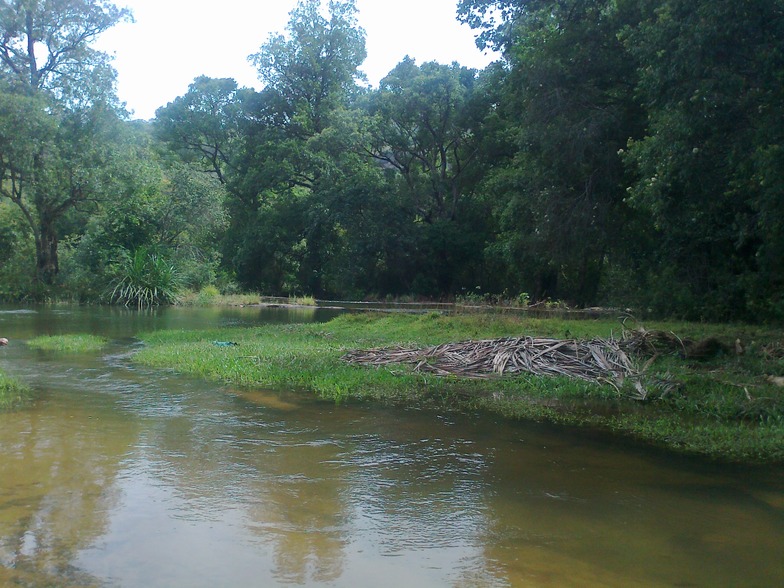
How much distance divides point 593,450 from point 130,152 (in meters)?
33.1

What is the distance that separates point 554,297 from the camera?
3044 centimetres

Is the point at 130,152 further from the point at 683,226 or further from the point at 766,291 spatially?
the point at 766,291

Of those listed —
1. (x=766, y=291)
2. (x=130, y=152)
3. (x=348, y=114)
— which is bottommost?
(x=766, y=291)

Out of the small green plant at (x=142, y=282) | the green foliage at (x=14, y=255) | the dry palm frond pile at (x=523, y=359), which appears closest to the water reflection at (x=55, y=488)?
the dry palm frond pile at (x=523, y=359)

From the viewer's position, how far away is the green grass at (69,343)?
1487 centimetres

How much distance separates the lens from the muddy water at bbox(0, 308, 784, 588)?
452 centimetres

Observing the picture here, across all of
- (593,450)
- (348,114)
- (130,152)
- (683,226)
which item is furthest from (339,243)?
(593,450)

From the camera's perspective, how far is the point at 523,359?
1124cm

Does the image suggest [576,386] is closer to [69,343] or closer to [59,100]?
[69,343]

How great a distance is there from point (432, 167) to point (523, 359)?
2565 centimetres

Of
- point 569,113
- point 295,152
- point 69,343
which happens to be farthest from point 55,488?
point 295,152

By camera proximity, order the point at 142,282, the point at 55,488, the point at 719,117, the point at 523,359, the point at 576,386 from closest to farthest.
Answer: the point at 55,488, the point at 576,386, the point at 523,359, the point at 719,117, the point at 142,282

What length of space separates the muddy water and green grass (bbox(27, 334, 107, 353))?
6400mm

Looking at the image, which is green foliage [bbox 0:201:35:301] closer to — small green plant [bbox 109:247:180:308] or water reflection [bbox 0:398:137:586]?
small green plant [bbox 109:247:180:308]
